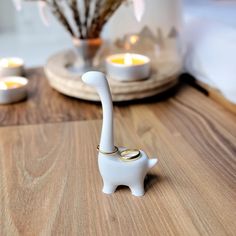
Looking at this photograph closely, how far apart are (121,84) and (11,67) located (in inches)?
12.9

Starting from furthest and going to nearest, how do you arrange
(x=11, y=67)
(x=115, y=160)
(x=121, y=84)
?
1. (x=11, y=67)
2. (x=121, y=84)
3. (x=115, y=160)

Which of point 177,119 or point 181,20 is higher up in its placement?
point 181,20

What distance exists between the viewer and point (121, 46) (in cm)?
98

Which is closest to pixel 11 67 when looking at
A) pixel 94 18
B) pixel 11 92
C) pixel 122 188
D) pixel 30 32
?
pixel 11 92

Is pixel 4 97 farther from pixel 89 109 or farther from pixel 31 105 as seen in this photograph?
pixel 89 109

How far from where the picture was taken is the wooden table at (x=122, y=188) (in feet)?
1.33

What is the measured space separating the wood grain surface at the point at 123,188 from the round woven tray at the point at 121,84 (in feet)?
0.20

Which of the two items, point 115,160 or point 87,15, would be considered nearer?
point 115,160

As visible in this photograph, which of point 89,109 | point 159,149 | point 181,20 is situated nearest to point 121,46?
point 181,20

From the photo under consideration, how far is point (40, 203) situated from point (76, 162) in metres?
0.11

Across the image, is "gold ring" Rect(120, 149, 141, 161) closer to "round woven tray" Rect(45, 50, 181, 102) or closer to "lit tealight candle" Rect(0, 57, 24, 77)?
"round woven tray" Rect(45, 50, 181, 102)

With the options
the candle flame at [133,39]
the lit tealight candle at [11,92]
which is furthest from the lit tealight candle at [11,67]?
the candle flame at [133,39]

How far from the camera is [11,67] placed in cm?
90

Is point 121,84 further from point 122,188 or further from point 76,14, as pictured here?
point 122,188
